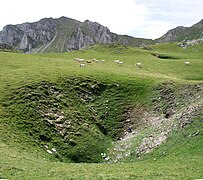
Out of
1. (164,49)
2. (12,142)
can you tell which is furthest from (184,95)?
(164,49)

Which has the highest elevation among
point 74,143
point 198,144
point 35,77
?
point 35,77

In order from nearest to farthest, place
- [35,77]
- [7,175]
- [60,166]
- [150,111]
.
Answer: [7,175] → [60,166] → [150,111] → [35,77]

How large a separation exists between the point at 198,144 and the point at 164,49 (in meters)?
138

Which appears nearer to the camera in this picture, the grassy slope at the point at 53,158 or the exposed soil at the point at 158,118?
the grassy slope at the point at 53,158

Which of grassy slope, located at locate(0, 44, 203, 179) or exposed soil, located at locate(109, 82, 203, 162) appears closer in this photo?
grassy slope, located at locate(0, 44, 203, 179)

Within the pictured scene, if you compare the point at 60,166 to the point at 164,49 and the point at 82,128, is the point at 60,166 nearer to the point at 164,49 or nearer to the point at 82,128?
the point at 82,128

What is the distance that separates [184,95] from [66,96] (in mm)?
21285

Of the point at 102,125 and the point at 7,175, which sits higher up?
the point at 7,175

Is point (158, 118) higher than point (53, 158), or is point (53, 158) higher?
point (158, 118)

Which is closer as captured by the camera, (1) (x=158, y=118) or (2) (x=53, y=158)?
(2) (x=53, y=158)

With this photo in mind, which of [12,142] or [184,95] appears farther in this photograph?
[184,95]

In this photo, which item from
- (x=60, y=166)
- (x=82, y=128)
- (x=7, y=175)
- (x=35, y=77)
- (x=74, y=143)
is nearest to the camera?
(x=7, y=175)

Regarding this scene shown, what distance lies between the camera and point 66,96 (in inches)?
2327

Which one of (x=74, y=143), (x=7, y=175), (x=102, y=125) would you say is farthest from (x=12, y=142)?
(x=102, y=125)
